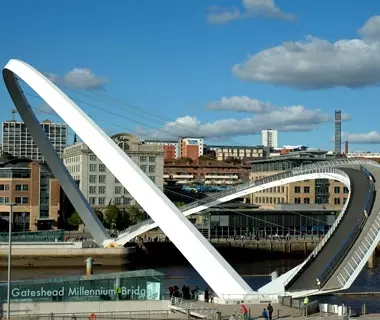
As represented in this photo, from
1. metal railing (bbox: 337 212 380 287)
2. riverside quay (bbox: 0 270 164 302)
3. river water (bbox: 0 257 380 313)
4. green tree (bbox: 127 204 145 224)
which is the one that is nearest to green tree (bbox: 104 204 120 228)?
green tree (bbox: 127 204 145 224)

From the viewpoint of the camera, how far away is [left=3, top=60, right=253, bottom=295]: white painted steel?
2839cm

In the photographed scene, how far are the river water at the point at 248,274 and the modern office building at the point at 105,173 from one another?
3518 centimetres

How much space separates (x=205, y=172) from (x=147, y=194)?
145 meters

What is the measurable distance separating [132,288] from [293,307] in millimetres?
6058

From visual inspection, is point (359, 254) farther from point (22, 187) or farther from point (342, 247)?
point (22, 187)

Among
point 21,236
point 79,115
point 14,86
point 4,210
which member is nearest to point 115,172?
point 79,115

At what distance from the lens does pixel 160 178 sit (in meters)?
98.1

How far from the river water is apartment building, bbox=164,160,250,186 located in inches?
4151

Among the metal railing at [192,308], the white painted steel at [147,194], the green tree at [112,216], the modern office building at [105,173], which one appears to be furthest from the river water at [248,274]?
the modern office building at [105,173]

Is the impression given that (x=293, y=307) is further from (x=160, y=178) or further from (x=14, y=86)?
(x=160, y=178)

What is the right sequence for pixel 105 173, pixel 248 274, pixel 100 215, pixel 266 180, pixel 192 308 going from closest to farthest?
pixel 192 308
pixel 248 274
pixel 266 180
pixel 100 215
pixel 105 173

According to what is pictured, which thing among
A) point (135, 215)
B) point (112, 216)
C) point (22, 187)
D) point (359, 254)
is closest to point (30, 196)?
point (22, 187)

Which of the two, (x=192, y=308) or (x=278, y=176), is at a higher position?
(x=278, y=176)

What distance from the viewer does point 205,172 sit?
175875mm
